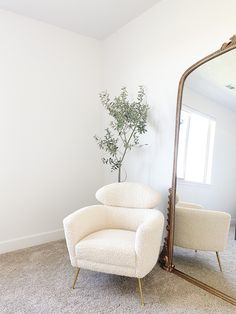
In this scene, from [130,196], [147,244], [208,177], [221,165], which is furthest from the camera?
[130,196]

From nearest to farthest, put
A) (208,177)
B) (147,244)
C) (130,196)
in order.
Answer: (147,244) < (208,177) < (130,196)

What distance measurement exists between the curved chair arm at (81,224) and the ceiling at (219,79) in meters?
1.38

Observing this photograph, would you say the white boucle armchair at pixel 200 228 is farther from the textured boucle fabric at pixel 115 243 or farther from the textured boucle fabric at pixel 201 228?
the textured boucle fabric at pixel 115 243

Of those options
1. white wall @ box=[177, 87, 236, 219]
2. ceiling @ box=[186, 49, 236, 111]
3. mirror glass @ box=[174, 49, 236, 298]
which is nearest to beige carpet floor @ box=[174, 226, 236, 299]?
mirror glass @ box=[174, 49, 236, 298]

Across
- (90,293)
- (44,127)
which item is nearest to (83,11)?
(44,127)

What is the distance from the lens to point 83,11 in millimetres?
2543

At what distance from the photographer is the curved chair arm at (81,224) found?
184 cm

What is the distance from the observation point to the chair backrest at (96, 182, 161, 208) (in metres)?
2.13

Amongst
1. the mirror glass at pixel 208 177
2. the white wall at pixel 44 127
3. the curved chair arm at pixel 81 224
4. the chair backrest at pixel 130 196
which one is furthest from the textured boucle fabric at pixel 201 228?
the white wall at pixel 44 127

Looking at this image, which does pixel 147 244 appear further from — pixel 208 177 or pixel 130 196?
pixel 208 177

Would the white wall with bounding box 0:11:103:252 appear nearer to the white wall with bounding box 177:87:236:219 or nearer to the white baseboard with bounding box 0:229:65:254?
the white baseboard with bounding box 0:229:65:254

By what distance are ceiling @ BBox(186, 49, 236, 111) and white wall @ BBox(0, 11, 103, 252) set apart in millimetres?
1571

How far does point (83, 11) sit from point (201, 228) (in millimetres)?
2475

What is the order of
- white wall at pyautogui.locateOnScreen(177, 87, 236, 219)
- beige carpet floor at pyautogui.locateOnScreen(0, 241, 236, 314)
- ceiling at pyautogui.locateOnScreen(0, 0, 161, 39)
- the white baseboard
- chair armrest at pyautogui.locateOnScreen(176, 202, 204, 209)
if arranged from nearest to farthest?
beige carpet floor at pyautogui.locateOnScreen(0, 241, 236, 314) → white wall at pyautogui.locateOnScreen(177, 87, 236, 219) → chair armrest at pyautogui.locateOnScreen(176, 202, 204, 209) → ceiling at pyautogui.locateOnScreen(0, 0, 161, 39) → the white baseboard
